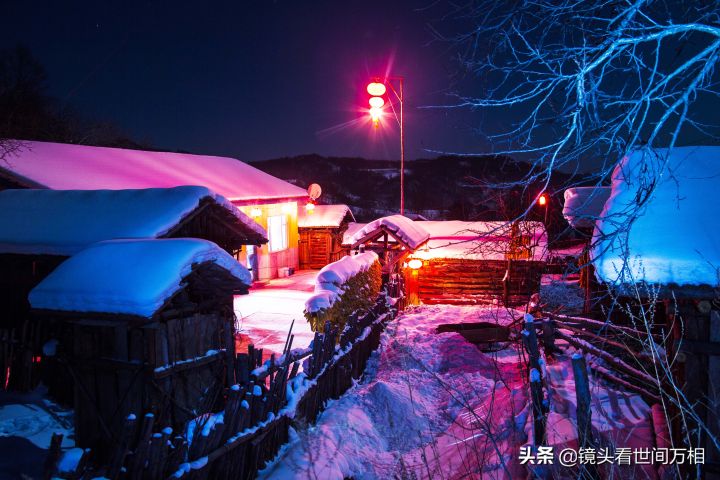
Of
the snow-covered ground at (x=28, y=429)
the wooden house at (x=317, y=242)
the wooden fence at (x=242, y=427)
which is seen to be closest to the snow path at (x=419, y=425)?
the wooden fence at (x=242, y=427)

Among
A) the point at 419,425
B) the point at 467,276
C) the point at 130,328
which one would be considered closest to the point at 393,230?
the point at 467,276

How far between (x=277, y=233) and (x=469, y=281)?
8.81 metres

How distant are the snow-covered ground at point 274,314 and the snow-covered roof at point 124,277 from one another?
4.53m

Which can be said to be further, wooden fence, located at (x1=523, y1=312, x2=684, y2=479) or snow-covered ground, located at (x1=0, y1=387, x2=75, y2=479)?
snow-covered ground, located at (x1=0, y1=387, x2=75, y2=479)

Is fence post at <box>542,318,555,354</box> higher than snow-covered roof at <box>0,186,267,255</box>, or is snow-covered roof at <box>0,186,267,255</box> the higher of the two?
snow-covered roof at <box>0,186,267,255</box>

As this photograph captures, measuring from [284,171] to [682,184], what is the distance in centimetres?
5951

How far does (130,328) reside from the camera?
18.0 ft

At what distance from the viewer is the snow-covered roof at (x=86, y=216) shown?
26.1 ft

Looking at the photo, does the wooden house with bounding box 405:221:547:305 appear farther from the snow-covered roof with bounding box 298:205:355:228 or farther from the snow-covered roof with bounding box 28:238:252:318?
the snow-covered roof with bounding box 28:238:252:318

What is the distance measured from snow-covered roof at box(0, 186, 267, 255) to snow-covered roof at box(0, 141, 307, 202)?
227 cm

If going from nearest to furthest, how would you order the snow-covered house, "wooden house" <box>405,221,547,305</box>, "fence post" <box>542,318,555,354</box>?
1. "fence post" <box>542,318,555,354</box>
2. the snow-covered house
3. "wooden house" <box>405,221,547,305</box>

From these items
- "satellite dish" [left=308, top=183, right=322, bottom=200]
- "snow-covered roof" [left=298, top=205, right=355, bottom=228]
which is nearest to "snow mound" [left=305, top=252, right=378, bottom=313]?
"snow-covered roof" [left=298, top=205, right=355, bottom=228]

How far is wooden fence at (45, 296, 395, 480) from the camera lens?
12.8 ft

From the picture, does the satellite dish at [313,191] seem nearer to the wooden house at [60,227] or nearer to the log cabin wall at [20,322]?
the wooden house at [60,227]
